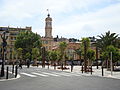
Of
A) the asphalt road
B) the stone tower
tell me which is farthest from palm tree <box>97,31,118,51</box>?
the stone tower

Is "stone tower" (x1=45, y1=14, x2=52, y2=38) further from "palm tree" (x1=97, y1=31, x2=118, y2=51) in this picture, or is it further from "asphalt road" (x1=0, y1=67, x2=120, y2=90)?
"asphalt road" (x1=0, y1=67, x2=120, y2=90)

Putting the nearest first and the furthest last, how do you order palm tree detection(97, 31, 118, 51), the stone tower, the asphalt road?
1. the asphalt road
2. palm tree detection(97, 31, 118, 51)
3. the stone tower

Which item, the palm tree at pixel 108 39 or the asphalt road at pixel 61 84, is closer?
the asphalt road at pixel 61 84

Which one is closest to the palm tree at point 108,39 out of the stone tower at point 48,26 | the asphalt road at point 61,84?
the asphalt road at point 61,84

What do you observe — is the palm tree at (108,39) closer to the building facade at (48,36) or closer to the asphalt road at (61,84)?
the asphalt road at (61,84)

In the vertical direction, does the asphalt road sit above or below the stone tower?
below

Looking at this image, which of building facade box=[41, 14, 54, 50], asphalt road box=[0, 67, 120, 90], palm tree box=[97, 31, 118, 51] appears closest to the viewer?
asphalt road box=[0, 67, 120, 90]

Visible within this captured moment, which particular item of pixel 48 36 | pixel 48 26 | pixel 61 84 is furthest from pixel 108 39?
pixel 48 36

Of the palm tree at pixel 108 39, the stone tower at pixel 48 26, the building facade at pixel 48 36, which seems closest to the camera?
the palm tree at pixel 108 39

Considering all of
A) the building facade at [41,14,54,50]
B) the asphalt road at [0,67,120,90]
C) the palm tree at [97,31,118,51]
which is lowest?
the asphalt road at [0,67,120,90]

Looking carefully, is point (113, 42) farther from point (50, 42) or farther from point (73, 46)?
point (50, 42)

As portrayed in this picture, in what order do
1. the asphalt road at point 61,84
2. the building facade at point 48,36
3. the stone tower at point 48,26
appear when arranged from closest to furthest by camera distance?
the asphalt road at point 61,84 < the stone tower at point 48,26 < the building facade at point 48,36

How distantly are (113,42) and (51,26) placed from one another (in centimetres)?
7556

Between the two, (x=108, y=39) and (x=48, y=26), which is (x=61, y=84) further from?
(x=48, y=26)
